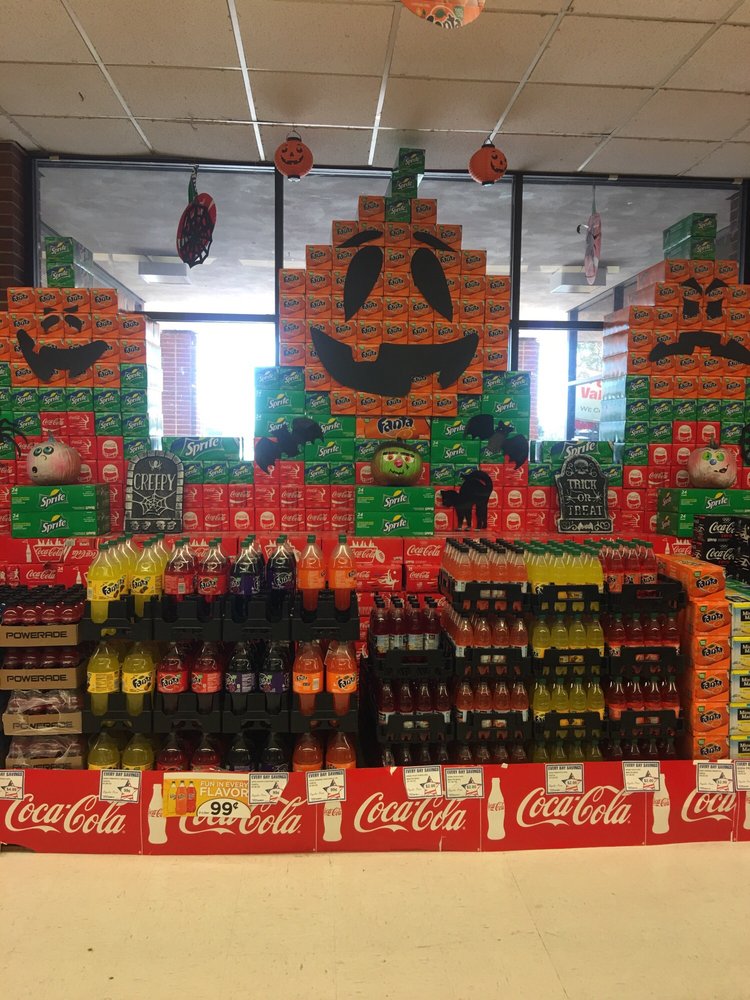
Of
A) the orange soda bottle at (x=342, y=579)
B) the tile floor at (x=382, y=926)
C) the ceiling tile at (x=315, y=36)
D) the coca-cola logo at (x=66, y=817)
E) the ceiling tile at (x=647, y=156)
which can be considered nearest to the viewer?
the tile floor at (x=382, y=926)

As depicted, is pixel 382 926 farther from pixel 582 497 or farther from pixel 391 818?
pixel 582 497

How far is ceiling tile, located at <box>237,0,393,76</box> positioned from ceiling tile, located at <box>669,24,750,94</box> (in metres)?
1.73

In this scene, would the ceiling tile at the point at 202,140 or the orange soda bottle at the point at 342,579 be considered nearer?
the orange soda bottle at the point at 342,579

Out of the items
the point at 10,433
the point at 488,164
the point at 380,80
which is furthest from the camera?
the point at 10,433

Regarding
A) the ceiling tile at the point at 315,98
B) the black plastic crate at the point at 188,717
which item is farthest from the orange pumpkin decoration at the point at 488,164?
the black plastic crate at the point at 188,717

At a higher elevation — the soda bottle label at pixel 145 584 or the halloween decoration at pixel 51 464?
the halloween decoration at pixel 51 464

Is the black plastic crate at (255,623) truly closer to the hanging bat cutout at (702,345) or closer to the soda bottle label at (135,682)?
the soda bottle label at (135,682)

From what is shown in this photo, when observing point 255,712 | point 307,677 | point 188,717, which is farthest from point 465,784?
point 188,717

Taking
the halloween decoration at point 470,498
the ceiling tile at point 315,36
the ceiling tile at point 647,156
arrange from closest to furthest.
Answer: the ceiling tile at point 315,36
the halloween decoration at point 470,498
the ceiling tile at point 647,156

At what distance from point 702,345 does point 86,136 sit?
467cm

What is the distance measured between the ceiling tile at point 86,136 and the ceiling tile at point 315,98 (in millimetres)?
1066

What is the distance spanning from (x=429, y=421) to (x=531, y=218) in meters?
2.72

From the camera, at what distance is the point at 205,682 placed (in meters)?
2.71

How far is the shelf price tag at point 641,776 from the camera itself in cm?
274
